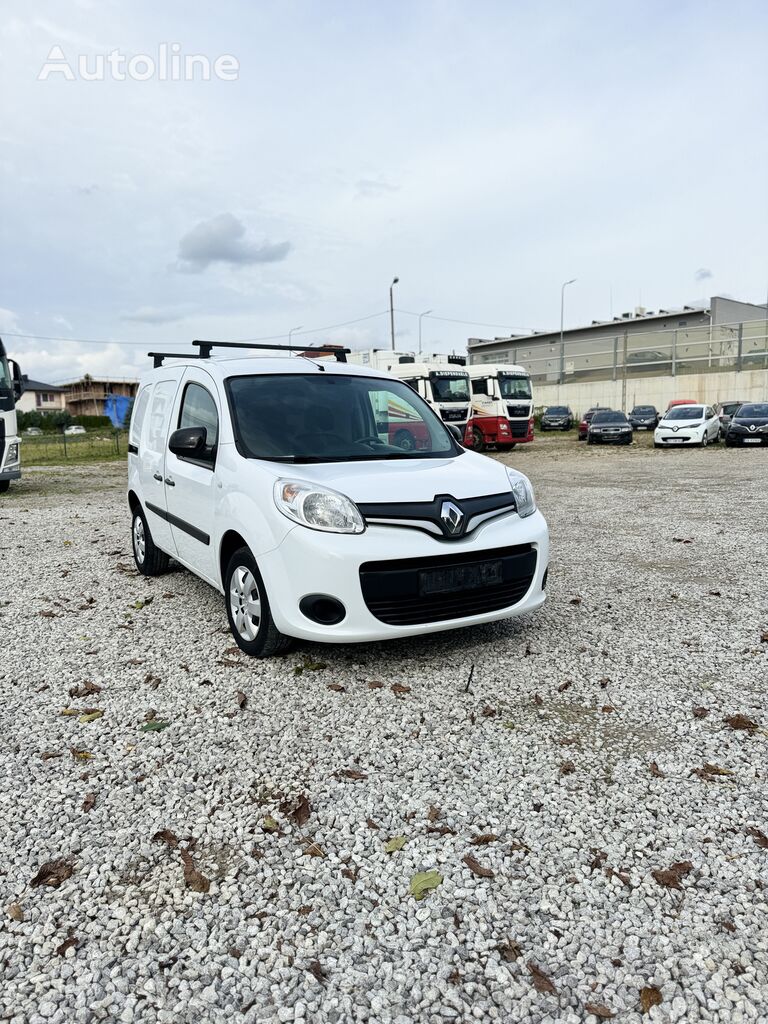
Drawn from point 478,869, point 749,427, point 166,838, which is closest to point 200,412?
point 166,838

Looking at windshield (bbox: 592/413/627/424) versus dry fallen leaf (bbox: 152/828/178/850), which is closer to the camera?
dry fallen leaf (bbox: 152/828/178/850)

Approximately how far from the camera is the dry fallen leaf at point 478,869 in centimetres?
248

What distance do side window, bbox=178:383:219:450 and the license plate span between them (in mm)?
1825

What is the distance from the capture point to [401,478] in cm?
421

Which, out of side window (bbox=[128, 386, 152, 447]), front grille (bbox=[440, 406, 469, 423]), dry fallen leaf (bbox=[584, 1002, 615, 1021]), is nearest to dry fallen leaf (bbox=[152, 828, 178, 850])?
dry fallen leaf (bbox=[584, 1002, 615, 1021])

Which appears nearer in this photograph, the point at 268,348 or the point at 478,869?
the point at 478,869

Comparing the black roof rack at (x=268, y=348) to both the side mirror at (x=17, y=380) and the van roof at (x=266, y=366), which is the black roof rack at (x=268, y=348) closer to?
the van roof at (x=266, y=366)

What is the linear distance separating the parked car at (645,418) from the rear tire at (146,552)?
35.0 metres

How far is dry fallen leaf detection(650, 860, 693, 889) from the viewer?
2.42 meters

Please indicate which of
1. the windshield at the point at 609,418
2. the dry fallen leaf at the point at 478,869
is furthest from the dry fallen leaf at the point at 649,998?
the windshield at the point at 609,418

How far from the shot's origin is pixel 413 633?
160 inches

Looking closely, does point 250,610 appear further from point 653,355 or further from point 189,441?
point 653,355

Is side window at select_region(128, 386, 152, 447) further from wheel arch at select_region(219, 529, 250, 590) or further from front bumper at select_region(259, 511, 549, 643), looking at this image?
front bumper at select_region(259, 511, 549, 643)

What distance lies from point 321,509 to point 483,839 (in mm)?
1914
